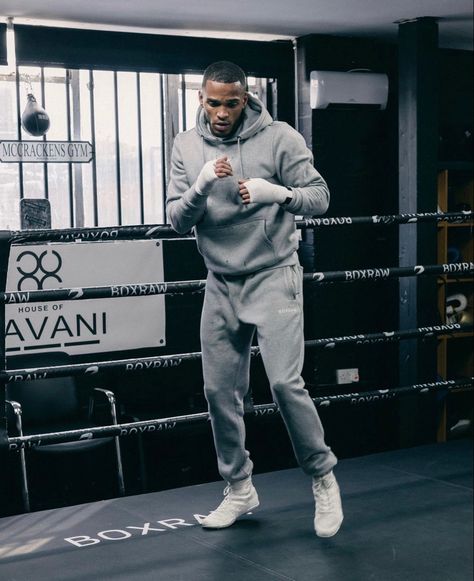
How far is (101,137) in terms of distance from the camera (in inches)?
212

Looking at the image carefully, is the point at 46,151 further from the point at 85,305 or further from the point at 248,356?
the point at 248,356

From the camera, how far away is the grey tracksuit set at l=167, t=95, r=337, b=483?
3.00 meters

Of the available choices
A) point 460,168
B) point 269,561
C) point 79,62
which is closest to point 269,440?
point 460,168

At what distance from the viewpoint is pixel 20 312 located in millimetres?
5145

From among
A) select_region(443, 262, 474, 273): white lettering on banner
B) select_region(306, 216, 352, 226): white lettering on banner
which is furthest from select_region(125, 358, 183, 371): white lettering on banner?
select_region(443, 262, 474, 273): white lettering on banner

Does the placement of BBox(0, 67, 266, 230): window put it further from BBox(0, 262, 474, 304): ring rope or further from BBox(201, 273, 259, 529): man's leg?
BBox(201, 273, 259, 529): man's leg

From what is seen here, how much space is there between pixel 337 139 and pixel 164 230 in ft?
8.61

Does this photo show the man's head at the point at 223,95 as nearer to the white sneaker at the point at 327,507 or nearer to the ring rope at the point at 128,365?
the ring rope at the point at 128,365

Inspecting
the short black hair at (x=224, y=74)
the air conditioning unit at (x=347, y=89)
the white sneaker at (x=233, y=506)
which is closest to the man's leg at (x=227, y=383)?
the white sneaker at (x=233, y=506)

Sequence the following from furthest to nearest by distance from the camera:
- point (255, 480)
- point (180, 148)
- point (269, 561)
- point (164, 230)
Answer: point (255, 480) → point (164, 230) → point (180, 148) → point (269, 561)

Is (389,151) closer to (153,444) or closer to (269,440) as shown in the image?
(269,440)

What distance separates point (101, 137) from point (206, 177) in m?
2.72

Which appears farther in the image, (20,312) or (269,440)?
(269,440)

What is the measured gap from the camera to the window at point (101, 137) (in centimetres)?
517
